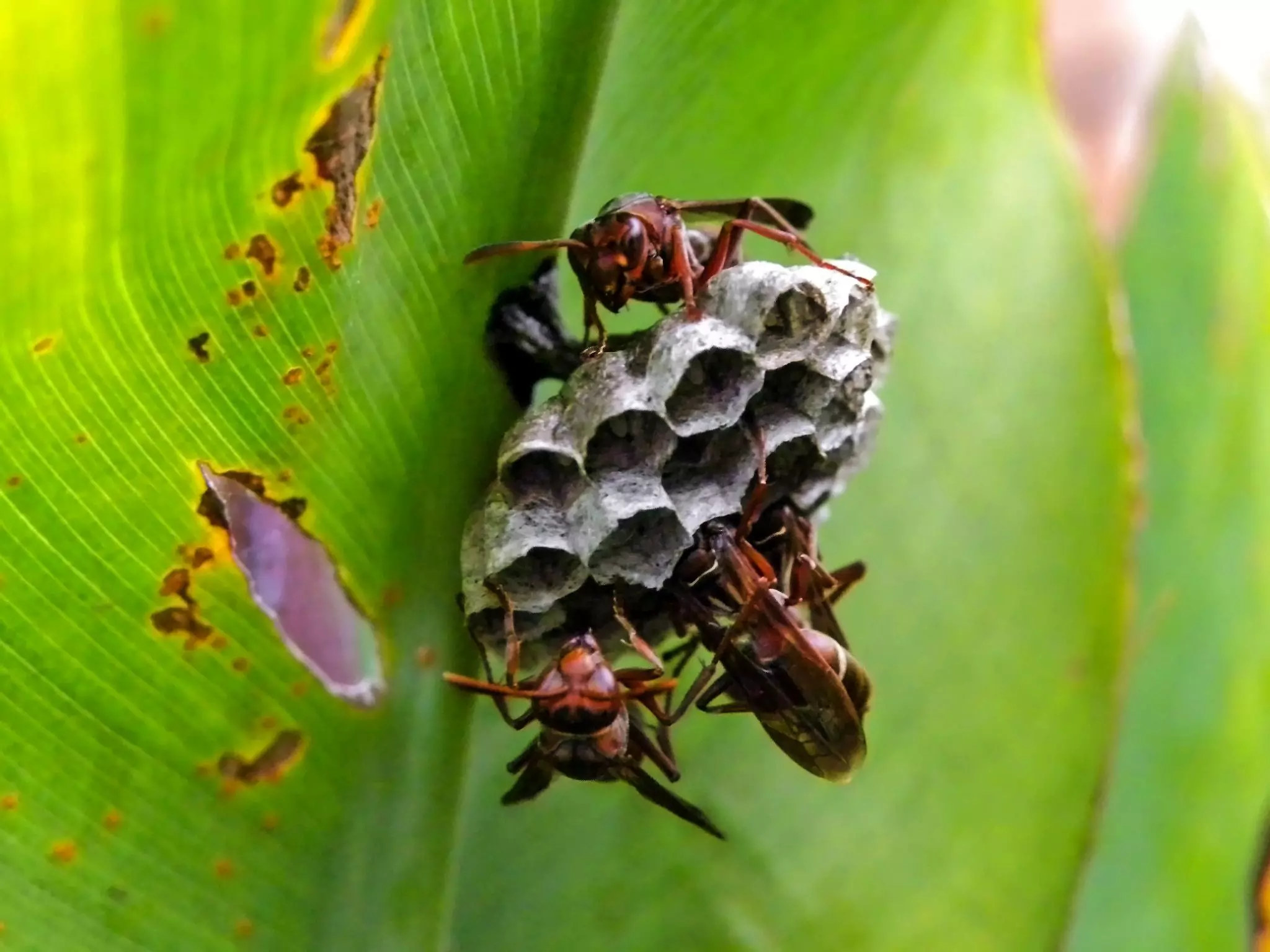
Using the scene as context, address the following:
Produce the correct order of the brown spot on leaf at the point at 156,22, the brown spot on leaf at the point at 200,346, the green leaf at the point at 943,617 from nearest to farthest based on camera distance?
the brown spot on leaf at the point at 156,22 → the brown spot on leaf at the point at 200,346 → the green leaf at the point at 943,617

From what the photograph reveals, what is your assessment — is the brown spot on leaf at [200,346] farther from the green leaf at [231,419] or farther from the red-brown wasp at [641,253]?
the red-brown wasp at [641,253]

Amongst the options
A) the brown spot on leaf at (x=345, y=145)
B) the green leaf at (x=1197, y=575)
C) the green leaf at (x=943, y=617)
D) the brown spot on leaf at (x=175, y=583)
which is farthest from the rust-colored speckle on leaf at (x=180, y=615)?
the green leaf at (x=1197, y=575)

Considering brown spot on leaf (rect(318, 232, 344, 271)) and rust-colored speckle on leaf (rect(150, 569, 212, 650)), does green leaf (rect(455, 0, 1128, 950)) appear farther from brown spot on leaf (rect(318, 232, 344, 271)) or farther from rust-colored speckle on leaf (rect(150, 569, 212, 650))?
brown spot on leaf (rect(318, 232, 344, 271))

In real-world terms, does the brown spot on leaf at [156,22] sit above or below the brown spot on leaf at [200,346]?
above

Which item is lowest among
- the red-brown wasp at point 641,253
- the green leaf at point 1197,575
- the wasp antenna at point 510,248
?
the green leaf at point 1197,575

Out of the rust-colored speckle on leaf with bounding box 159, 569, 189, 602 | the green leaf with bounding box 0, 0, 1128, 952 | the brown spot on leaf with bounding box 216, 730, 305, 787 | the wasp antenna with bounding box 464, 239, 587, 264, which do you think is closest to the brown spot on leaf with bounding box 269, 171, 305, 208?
the green leaf with bounding box 0, 0, 1128, 952

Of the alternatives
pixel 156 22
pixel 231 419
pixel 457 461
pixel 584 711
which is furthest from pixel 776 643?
pixel 156 22

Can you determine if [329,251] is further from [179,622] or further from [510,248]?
[179,622]

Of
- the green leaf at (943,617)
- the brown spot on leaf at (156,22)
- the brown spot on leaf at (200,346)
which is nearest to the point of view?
the brown spot on leaf at (156,22)
